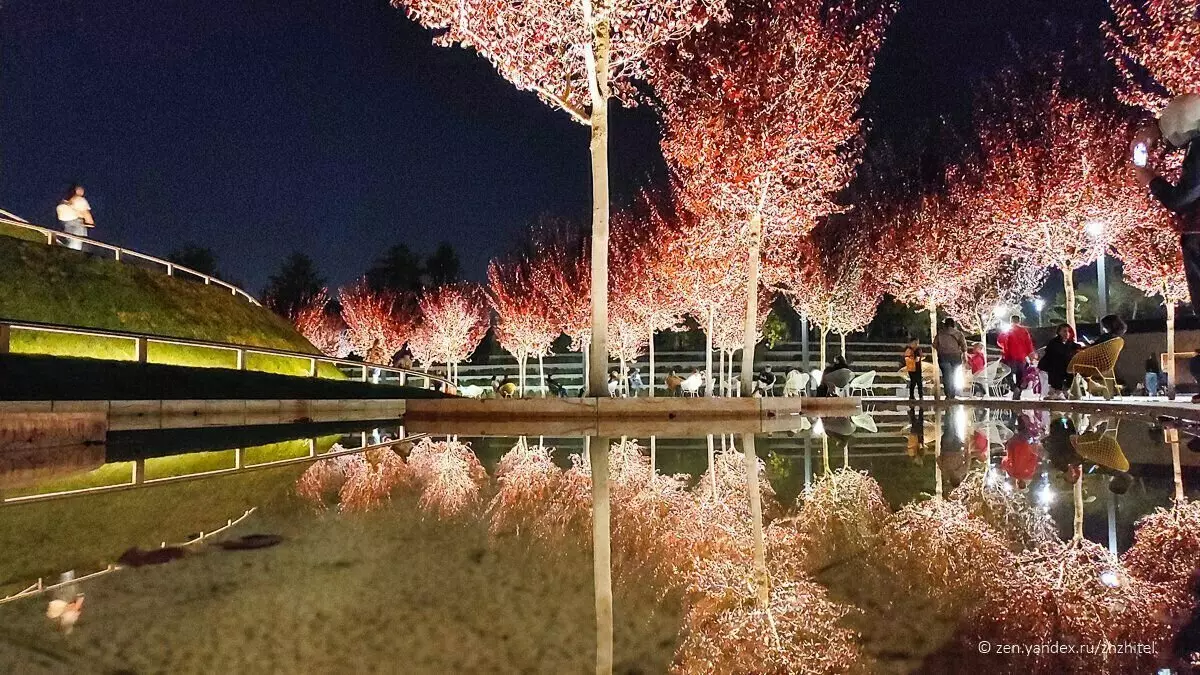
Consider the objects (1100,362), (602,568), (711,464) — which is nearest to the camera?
(602,568)

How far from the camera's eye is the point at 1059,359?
17.4 m

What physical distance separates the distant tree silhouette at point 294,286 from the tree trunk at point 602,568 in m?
64.9

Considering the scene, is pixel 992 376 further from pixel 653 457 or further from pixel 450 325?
pixel 450 325

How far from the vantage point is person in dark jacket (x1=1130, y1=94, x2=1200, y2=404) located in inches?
309

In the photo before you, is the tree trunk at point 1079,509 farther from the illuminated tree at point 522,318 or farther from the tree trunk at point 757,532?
the illuminated tree at point 522,318

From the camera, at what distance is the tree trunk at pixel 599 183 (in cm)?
1298

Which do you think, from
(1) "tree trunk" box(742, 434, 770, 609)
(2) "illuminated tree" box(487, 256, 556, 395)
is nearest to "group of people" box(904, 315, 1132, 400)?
(1) "tree trunk" box(742, 434, 770, 609)

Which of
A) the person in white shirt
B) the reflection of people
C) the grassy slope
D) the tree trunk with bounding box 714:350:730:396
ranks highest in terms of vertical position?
the person in white shirt

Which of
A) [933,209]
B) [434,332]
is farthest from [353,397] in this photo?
[434,332]

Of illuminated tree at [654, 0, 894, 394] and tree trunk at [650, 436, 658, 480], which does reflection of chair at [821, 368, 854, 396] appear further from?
tree trunk at [650, 436, 658, 480]

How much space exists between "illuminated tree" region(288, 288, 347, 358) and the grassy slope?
37.1m

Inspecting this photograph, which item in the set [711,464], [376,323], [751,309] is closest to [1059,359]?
[751,309]

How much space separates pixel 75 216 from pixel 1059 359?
24.0 meters

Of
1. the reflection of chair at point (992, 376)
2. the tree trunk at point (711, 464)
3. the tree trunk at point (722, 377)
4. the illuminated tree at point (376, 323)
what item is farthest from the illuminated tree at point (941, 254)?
the illuminated tree at point (376, 323)
